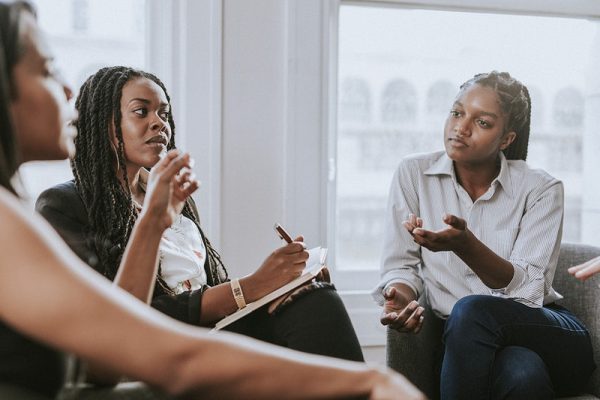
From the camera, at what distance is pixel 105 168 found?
1790 mm

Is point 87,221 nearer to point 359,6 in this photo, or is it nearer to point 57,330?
point 57,330

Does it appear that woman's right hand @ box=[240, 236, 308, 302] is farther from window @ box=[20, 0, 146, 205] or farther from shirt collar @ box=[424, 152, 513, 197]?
window @ box=[20, 0, 146, 205]

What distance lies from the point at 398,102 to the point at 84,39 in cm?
115

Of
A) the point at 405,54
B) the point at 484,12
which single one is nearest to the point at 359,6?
the point at 405,54

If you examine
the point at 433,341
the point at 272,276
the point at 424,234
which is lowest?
Answer: the point at 433,341

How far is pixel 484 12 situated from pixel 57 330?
7.68ft

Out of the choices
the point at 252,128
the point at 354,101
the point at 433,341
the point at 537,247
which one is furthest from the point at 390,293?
the point at 354,101

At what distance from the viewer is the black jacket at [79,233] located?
5.27ft

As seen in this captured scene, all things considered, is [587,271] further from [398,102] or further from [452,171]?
[398,102]

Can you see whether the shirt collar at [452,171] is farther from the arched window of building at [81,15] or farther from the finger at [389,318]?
the arched window of building at [81,15]

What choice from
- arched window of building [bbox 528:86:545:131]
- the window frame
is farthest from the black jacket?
arched window of building [bbox 528:86:545:131]

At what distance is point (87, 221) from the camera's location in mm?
1674

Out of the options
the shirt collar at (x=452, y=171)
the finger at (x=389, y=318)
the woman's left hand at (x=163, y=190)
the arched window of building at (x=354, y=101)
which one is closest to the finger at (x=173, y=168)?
the woman's left hand at (x=163, y=190)

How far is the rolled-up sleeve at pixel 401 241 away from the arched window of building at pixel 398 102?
0.61 meters
